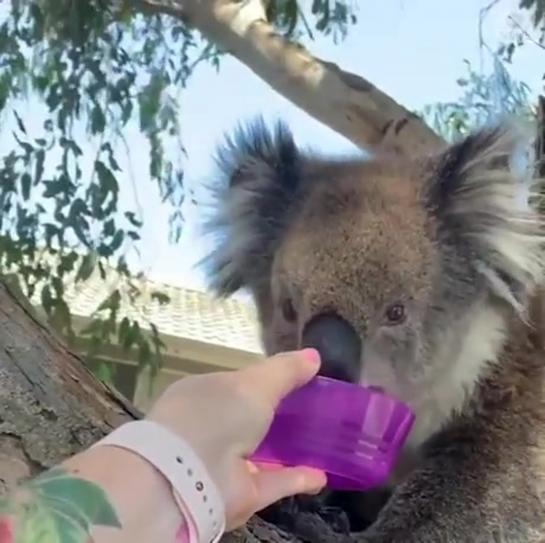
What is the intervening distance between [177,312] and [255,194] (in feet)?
6.91

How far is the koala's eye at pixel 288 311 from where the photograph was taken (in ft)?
4.81

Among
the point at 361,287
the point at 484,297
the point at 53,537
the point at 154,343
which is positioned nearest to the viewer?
the point at 53,537

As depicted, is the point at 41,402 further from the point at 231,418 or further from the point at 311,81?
the point at 311,81

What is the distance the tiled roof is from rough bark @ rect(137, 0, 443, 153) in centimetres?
71

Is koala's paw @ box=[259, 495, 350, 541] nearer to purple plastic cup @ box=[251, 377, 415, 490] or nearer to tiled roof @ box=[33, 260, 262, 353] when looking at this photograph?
purple plastic cup @ box=[251, 377, 415, 490]

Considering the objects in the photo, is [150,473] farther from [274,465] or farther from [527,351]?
[527,351]

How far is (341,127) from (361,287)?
0.85 meters

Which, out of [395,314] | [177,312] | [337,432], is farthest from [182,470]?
[177,312]

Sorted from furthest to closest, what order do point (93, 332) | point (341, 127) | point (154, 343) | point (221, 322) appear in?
point (221, 322), point (154, 343), point (93, 332), point (341, 127)

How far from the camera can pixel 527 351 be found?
157 centimetres

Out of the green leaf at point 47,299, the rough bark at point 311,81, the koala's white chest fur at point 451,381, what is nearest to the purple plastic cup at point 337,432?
the koala's white chest fur at point 451,381

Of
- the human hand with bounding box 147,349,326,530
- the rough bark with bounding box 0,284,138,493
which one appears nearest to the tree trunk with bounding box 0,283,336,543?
the rough bark with bounding box 0,284,138,493

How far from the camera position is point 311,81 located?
2.26 metres

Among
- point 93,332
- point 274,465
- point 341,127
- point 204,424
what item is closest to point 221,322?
point 93,332
